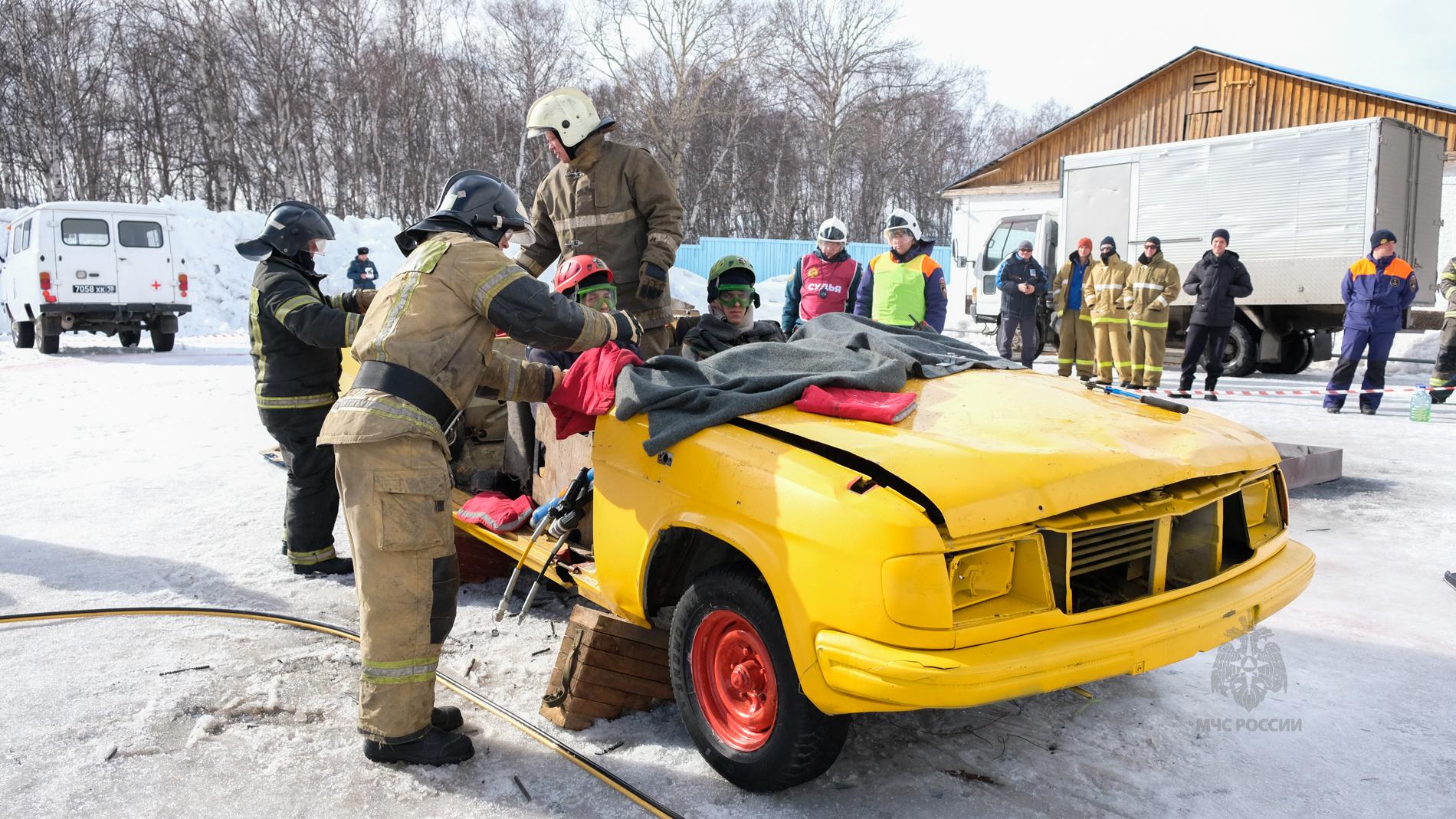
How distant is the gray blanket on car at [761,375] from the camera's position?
9.02ft

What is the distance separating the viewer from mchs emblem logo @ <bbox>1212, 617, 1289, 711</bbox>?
10.7 ft

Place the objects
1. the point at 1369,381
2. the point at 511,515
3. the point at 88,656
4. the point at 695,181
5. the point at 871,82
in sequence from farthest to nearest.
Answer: the point at 695,181, the point at 871,82, the point at 1369,381, the point at 511,515, the point at 88,656

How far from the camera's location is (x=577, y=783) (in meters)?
2.77

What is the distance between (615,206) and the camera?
4.82 metres

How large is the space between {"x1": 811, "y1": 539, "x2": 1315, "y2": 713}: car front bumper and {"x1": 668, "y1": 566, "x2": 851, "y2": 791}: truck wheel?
188mm

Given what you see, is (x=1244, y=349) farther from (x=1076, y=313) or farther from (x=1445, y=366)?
(x=1445, y=366)

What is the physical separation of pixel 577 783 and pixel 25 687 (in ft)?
7.09

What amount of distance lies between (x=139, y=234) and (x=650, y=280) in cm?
1476

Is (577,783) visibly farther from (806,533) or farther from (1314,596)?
(1314,596)

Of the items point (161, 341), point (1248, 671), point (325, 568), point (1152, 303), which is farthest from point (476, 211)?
point (161, 341)

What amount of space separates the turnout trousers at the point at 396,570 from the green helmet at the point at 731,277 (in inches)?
73.1

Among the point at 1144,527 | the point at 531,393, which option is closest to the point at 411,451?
the point at 531,393

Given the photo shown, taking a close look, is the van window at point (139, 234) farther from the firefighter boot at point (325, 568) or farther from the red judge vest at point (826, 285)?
the firefighter boot at point (325, 568)

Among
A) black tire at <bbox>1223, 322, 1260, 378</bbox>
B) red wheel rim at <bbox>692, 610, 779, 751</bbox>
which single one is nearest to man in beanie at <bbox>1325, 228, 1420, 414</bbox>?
black tire at <bbox>1223, 322, 1260, 378</bbox>
